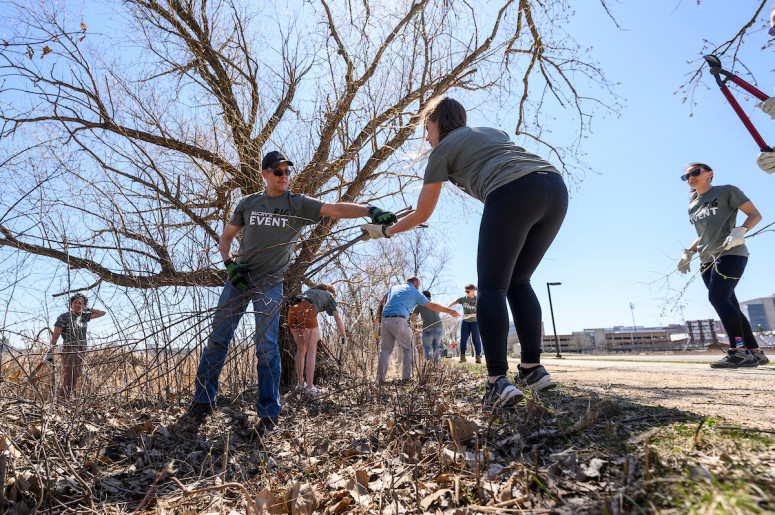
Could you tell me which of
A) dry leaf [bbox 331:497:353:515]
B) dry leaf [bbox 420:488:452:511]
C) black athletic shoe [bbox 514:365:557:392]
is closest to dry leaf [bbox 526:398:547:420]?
black athletic shoe [bbox 514:365:557:392]

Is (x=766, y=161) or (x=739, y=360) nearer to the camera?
(x=766, y=161)

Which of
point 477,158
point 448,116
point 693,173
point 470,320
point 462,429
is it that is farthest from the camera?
point 470,320

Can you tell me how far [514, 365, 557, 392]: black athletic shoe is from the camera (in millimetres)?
2631

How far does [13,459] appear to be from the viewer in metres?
1.99

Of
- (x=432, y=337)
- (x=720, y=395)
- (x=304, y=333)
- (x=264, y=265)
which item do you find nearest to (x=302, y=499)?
(x=264, y=265)

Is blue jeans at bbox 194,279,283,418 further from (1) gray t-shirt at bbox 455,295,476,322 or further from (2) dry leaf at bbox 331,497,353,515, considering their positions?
(1) gray t-shirt at bbox 455,295,476,322

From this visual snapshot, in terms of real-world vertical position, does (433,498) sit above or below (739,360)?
below

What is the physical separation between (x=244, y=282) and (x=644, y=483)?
2.73 meters

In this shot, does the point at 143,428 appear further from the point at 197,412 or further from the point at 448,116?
the point at 448,116

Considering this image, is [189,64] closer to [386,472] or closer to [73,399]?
[73,399]

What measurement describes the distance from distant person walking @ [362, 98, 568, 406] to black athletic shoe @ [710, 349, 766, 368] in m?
3.33

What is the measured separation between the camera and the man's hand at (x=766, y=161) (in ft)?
12.1

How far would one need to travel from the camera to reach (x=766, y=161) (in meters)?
3.75

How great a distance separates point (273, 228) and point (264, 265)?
0.30 meters
